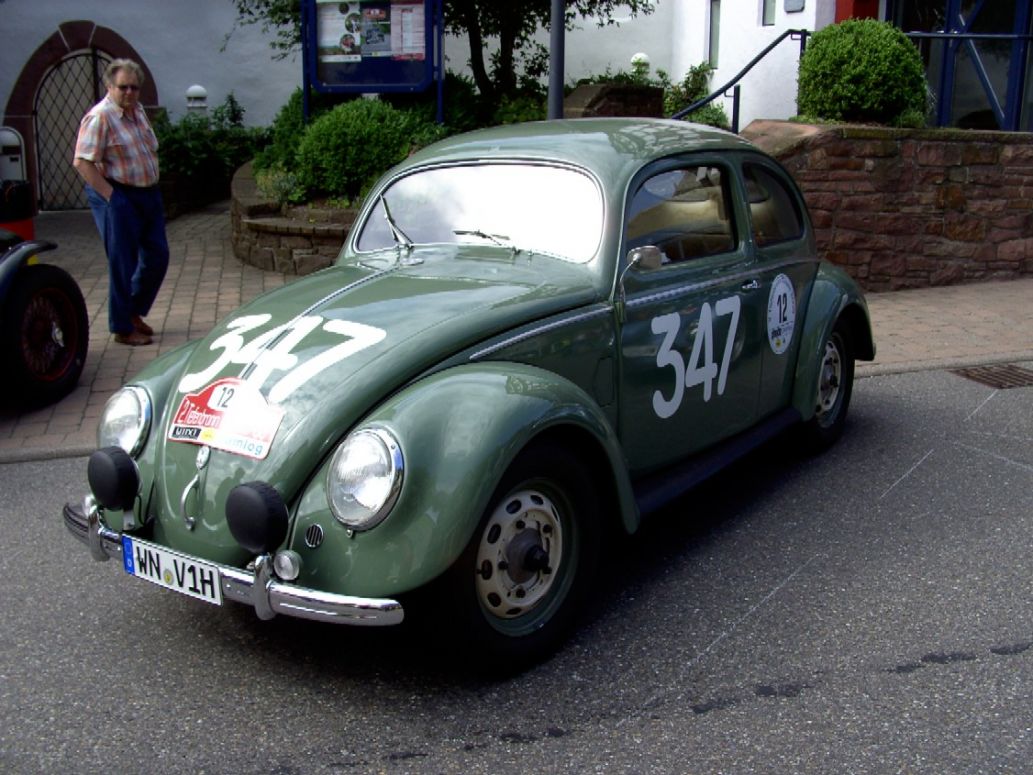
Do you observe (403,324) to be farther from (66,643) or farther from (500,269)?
(66,643)

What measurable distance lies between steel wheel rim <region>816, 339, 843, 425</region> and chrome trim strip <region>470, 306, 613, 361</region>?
200cm

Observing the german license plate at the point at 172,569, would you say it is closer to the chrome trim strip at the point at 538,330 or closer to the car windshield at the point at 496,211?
the chrome trim strip at the point at 538,330

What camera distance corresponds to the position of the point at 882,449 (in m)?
5.87

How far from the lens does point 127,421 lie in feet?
12.6

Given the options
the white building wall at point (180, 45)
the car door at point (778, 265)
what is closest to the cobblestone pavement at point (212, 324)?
the car door at point (778, 265)

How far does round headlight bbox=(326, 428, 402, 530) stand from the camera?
3.23m

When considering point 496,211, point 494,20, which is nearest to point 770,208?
point 496,211

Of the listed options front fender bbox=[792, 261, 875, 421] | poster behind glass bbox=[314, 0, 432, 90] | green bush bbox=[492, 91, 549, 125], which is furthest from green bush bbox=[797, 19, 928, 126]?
front fender bbox=[792, 261, 875, 421]

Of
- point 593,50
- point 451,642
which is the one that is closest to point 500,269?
point 451,642

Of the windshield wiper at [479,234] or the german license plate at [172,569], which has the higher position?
the windshield wiper at [479,234]

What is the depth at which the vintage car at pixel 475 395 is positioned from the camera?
129 inches

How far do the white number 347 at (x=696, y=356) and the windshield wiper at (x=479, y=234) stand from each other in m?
0.67

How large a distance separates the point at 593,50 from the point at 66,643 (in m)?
15.4

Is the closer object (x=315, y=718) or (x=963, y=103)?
(x=315, y=718)
